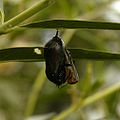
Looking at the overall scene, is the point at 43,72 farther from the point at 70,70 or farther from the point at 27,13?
the point at 27,13

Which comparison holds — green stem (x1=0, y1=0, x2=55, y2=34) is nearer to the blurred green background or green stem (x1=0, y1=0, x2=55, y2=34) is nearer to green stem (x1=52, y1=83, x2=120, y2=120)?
green stem (x1=52, y1=83, x2=120, y2=120)

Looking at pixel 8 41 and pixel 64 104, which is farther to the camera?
pixel 64 104

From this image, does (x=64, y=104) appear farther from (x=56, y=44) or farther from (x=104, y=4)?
(x=56, y=44)

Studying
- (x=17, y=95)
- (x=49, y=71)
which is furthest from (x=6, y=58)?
(x=17, y=95)

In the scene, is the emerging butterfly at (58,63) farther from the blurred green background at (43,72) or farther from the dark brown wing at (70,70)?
the blurred green background at (43,72)

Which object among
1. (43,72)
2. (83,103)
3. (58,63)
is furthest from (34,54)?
(43,72)

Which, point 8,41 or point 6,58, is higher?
point 8,41
